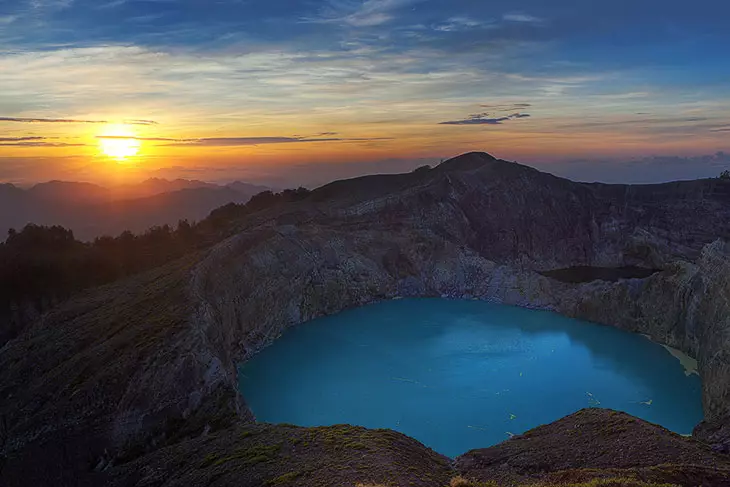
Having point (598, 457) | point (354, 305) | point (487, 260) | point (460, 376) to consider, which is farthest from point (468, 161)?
point (598, 457)

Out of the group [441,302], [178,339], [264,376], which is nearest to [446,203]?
[441,302]

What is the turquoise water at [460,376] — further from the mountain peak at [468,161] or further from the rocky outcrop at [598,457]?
the mountain peak at [468,161]

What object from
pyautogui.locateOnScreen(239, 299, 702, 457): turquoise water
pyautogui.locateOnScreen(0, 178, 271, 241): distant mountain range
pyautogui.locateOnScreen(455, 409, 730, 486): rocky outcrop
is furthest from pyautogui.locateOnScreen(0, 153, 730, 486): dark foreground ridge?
pyautogui.locateOnScreen(0, 178, 271, 241): distant mountain range

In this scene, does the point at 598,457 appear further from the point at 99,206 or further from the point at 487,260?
the point at 99,206

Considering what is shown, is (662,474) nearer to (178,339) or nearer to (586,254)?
(178,339)

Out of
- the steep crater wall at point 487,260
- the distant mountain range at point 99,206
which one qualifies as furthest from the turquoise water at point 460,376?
the distant mountain range at point 99,206
